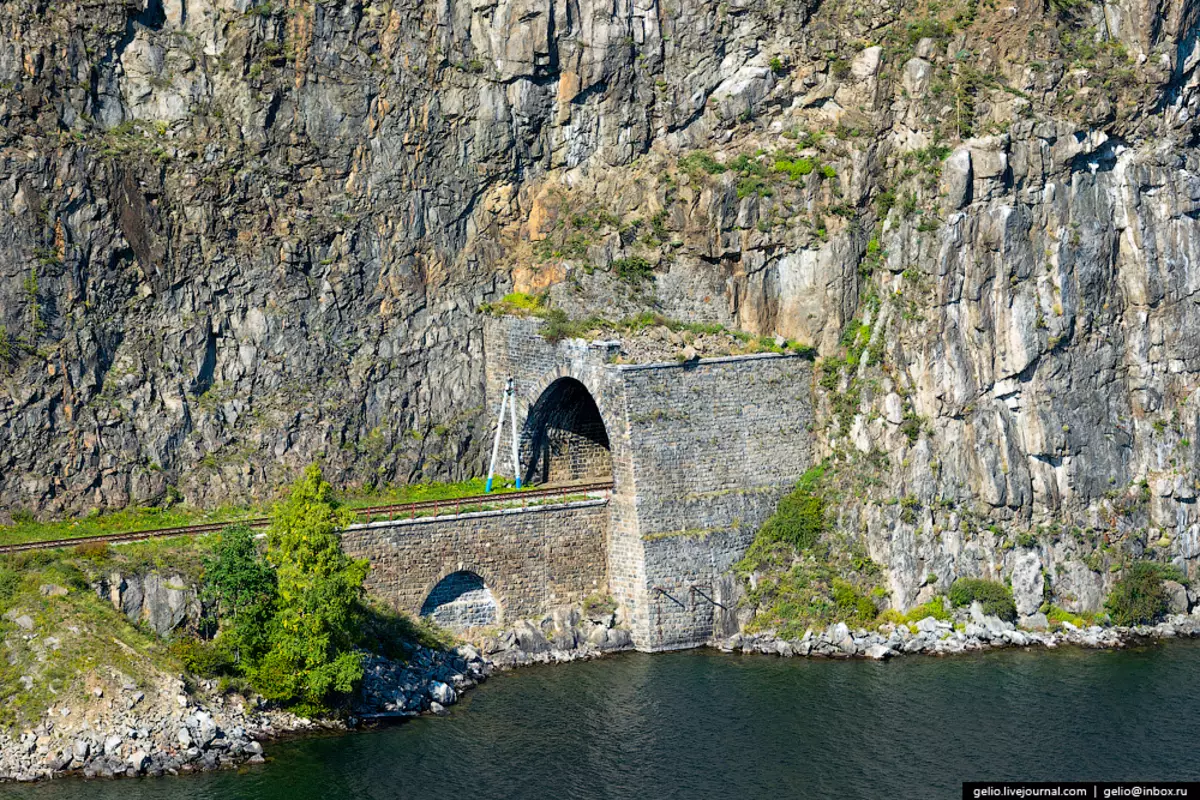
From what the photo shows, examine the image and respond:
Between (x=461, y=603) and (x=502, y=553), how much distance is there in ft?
7.30

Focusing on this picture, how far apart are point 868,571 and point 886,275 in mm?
10926

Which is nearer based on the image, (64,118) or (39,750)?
(39,750)

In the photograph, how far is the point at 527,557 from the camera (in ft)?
244

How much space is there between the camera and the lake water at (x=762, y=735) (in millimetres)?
61188

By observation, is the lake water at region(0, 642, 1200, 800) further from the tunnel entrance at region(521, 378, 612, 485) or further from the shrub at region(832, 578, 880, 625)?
the tunnel entrance at region(521, 378, 612, 485)

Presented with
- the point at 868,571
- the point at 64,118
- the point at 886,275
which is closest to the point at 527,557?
the point at 868,571

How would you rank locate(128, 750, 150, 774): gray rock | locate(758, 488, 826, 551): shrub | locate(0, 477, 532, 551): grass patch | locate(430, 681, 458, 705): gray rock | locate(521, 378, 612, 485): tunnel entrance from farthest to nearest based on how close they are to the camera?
locate(521, 378, 612, 485): tunnel entrance, locate(758, 488, 826, 551): shrub, locate(0, 477, 532, 551): grass patch, locate(430, 681, 458, 705): gray rock, locate(128, 750, 150, 774): gray rock

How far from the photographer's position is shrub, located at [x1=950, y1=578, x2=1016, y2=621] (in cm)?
7412

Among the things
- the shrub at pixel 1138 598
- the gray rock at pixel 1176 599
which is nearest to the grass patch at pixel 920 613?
the shrub at pixel 1138 598

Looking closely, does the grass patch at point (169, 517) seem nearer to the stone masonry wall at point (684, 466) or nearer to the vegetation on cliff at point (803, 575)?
the stone masonry wall at point (684, 466)

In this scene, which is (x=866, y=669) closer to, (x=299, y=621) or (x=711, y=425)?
(x=711, y=425)

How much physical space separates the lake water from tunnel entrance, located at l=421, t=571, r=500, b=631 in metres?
2.76

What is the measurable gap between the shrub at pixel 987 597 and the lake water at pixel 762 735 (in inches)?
78.4

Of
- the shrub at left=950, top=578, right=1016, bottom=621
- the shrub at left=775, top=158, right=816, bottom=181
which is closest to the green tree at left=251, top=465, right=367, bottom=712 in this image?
the shrub at left=950, top=578, right=1016, bottom=621
